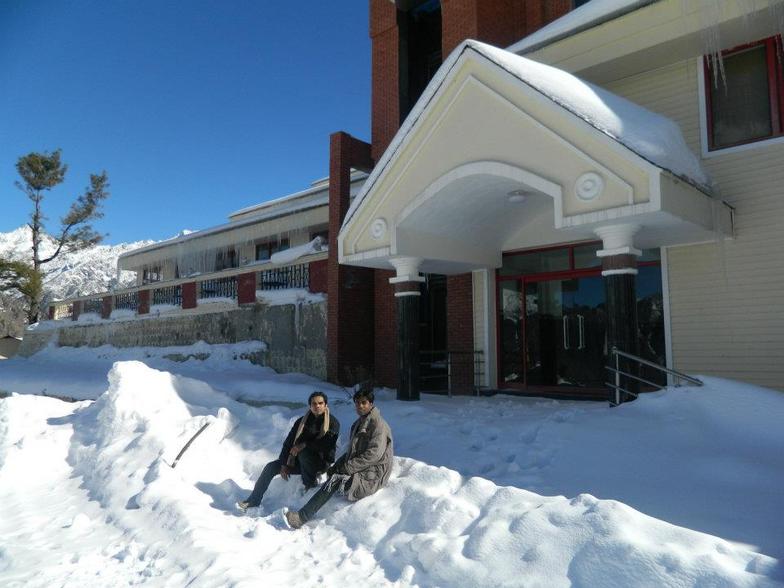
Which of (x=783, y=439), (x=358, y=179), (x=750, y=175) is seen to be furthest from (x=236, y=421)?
(x=358, y=179)

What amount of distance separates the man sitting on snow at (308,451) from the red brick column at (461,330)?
245 inches

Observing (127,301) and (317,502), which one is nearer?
(317,502)

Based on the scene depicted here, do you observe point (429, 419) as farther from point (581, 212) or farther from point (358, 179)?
point (358, 179)

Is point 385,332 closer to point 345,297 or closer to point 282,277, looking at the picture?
point 345,297

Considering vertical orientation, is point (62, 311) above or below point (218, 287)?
below

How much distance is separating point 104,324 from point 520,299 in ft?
55.8

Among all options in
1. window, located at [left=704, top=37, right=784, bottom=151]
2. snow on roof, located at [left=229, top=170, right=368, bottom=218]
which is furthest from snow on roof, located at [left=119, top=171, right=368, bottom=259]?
window, located at [left=704, top=37, right=784, bottom=151]

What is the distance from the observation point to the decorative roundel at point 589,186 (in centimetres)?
722

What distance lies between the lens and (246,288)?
15.0 meters

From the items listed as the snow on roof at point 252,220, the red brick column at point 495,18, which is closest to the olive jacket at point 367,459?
the red brick column at point 495,18

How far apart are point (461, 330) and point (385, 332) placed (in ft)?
6.90

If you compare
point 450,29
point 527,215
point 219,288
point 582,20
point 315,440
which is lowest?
point 315,440

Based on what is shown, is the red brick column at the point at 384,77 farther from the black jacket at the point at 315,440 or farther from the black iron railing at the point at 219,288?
the black jacket at the point at 315,440

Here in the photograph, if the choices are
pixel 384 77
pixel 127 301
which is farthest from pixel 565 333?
pixel 127 301
